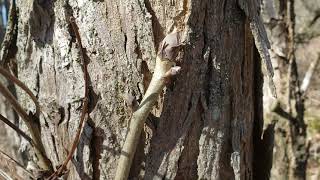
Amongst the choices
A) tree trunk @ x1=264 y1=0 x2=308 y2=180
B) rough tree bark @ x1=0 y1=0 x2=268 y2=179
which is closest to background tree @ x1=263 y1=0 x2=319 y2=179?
tree trunk @ x1=264 y1=0 x2=308 y2=180

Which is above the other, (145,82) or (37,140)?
(145,82)

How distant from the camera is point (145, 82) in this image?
1.20 m

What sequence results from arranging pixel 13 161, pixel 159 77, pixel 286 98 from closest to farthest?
pixel 159 77
pixel 13 161
pixel 286 98

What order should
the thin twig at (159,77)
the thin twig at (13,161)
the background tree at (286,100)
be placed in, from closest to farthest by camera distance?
the thin twig at (159,77) < the thin twig at (13,161) < the background tree at (286,100)

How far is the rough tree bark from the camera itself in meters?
1.18

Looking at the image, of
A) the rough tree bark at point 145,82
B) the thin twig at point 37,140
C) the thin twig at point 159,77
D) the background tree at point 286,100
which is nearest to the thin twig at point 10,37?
the rough tree bark at point 145,82

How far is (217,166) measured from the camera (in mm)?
1265

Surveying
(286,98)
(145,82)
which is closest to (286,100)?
(286,98)

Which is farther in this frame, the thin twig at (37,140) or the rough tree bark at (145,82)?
the thin twig at (37,140)

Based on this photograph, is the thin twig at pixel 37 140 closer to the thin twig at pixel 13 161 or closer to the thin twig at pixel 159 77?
the thin twig at pixel 13 161

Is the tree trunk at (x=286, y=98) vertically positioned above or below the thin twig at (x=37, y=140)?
above

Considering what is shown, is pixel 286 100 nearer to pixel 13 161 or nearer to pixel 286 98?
pixel 286 98

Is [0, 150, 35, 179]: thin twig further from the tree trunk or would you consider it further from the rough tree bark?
the tree trunk

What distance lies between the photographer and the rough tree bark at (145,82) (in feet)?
3.88
